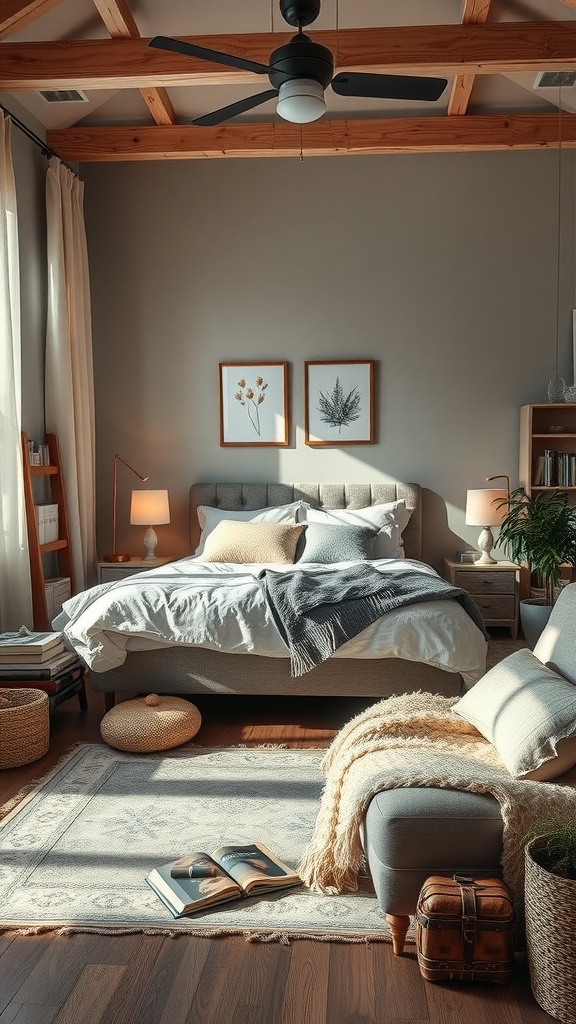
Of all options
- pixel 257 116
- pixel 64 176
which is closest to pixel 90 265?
pixel 64 176

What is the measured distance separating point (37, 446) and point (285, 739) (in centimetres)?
267

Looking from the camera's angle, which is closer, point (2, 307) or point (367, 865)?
point (367, 865)

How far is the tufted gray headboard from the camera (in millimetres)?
6133

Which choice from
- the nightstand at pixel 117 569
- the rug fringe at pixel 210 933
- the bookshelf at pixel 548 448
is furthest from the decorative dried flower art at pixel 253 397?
the rug fringe at pixel 210 933

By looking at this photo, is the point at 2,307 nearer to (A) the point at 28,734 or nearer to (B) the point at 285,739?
(A) the point at 28,734

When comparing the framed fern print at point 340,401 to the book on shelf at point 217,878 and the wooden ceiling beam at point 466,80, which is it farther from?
the book on shelf at point 217,878

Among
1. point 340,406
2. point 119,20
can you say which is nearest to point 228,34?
point 119,20

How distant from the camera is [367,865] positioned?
2662 mm

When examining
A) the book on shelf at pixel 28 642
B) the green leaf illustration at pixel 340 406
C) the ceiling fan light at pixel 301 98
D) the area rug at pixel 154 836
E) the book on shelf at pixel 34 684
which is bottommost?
the area rug at pixel 154 836

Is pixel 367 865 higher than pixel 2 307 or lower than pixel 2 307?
lower

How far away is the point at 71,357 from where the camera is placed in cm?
588

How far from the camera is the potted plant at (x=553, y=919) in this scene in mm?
1896

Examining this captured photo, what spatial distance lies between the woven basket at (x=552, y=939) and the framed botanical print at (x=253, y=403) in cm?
459

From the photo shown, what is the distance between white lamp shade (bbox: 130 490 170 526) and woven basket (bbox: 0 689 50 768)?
2.38 metres
